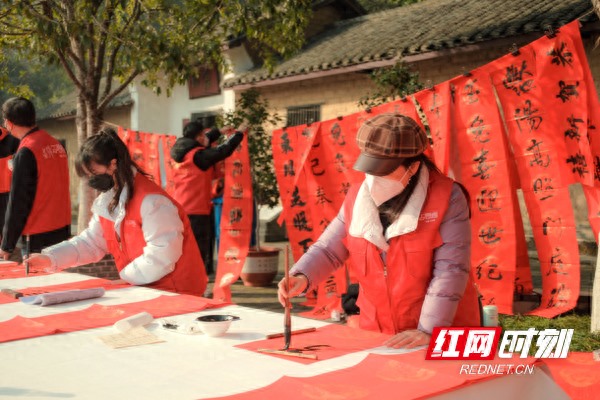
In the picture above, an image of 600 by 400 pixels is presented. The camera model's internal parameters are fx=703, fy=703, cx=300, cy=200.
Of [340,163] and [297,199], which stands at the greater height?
[340,163]

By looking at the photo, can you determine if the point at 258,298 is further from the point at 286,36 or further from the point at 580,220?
the point at 580,220

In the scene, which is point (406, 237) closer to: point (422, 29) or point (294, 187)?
point (294, 187)

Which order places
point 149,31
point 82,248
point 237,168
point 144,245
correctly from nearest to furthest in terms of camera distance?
point 144,245
point 82,248
point 237,168
point 149,31

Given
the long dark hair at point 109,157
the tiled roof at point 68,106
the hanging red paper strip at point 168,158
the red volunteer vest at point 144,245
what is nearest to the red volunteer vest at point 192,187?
the hanging red paper strip at point 168,158

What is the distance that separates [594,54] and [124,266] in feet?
25.7

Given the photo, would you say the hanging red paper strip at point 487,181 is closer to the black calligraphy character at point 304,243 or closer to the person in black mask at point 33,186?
the black calligraphy character at point 304,243

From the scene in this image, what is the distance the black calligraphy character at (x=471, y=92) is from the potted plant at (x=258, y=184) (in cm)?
375

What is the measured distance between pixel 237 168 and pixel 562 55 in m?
3.92

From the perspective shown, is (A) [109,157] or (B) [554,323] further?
(B) [554,323]

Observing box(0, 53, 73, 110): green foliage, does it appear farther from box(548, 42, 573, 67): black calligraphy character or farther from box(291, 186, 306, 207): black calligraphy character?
box(548, 42, 573, 67): black calligraphy character

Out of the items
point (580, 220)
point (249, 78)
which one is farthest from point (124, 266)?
point (249, 78)

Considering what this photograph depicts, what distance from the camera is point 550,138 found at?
4965 millimetres

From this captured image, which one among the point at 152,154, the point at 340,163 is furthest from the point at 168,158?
the point at 340,163

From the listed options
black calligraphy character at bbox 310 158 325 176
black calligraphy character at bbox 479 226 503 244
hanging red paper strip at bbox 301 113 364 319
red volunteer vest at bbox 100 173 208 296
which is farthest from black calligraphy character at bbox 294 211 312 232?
red volunteer vest at bbox 100 173 208 296
